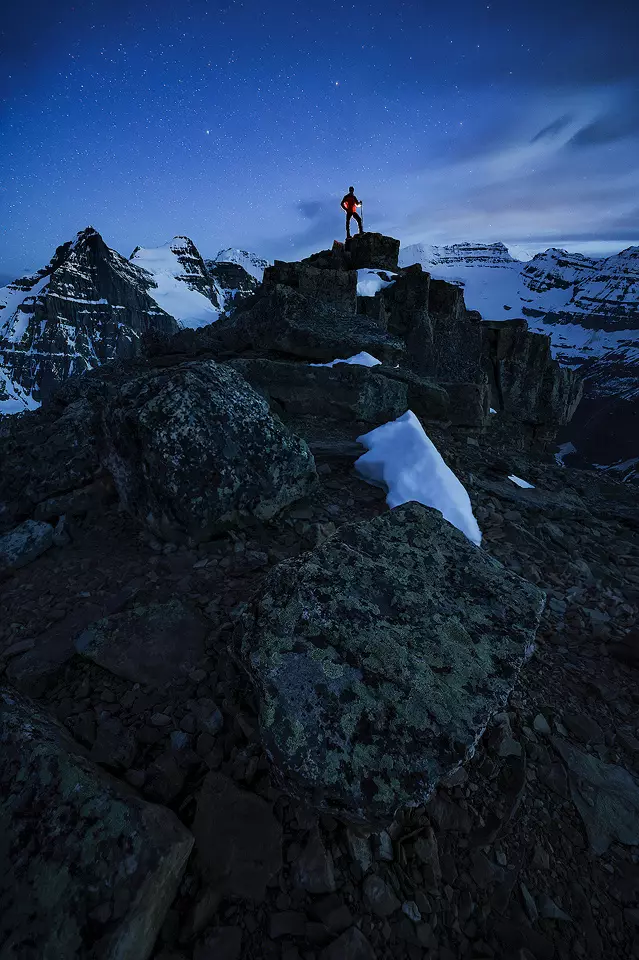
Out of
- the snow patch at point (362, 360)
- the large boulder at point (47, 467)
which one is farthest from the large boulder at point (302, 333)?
the large boulder at point (47, 467)

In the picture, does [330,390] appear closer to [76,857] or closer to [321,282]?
[76,857]

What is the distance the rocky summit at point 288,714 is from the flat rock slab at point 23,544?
0.04 m

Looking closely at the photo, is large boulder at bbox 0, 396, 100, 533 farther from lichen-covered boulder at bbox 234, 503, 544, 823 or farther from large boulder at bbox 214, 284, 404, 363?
large boulder at bbox 214, 284, 404, 363

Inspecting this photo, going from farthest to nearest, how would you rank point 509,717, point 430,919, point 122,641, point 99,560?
point 99,560 → point 122,641 → point 509,717 → point 430,919

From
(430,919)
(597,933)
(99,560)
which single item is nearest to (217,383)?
(99,560)

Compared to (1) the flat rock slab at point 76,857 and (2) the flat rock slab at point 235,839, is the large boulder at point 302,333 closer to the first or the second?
(2) the flat rock slab at point 235,839

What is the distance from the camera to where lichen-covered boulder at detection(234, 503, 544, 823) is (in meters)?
2.45

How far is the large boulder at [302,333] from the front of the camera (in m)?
10.2

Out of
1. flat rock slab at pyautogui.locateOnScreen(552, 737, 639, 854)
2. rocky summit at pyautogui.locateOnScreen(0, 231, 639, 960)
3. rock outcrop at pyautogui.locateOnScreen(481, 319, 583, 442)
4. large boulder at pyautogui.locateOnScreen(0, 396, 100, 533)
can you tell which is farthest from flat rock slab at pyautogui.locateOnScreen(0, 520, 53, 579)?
rock outcrop at pyautogui.locateOnScreen(481, 319, 583, 442)

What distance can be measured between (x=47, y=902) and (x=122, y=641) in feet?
6.22

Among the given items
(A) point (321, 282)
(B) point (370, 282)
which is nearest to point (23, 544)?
(A) point (321, 282)

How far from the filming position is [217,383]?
580cm

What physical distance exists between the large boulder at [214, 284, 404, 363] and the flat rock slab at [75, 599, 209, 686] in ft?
25.5

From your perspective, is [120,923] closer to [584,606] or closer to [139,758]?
[139,758]
